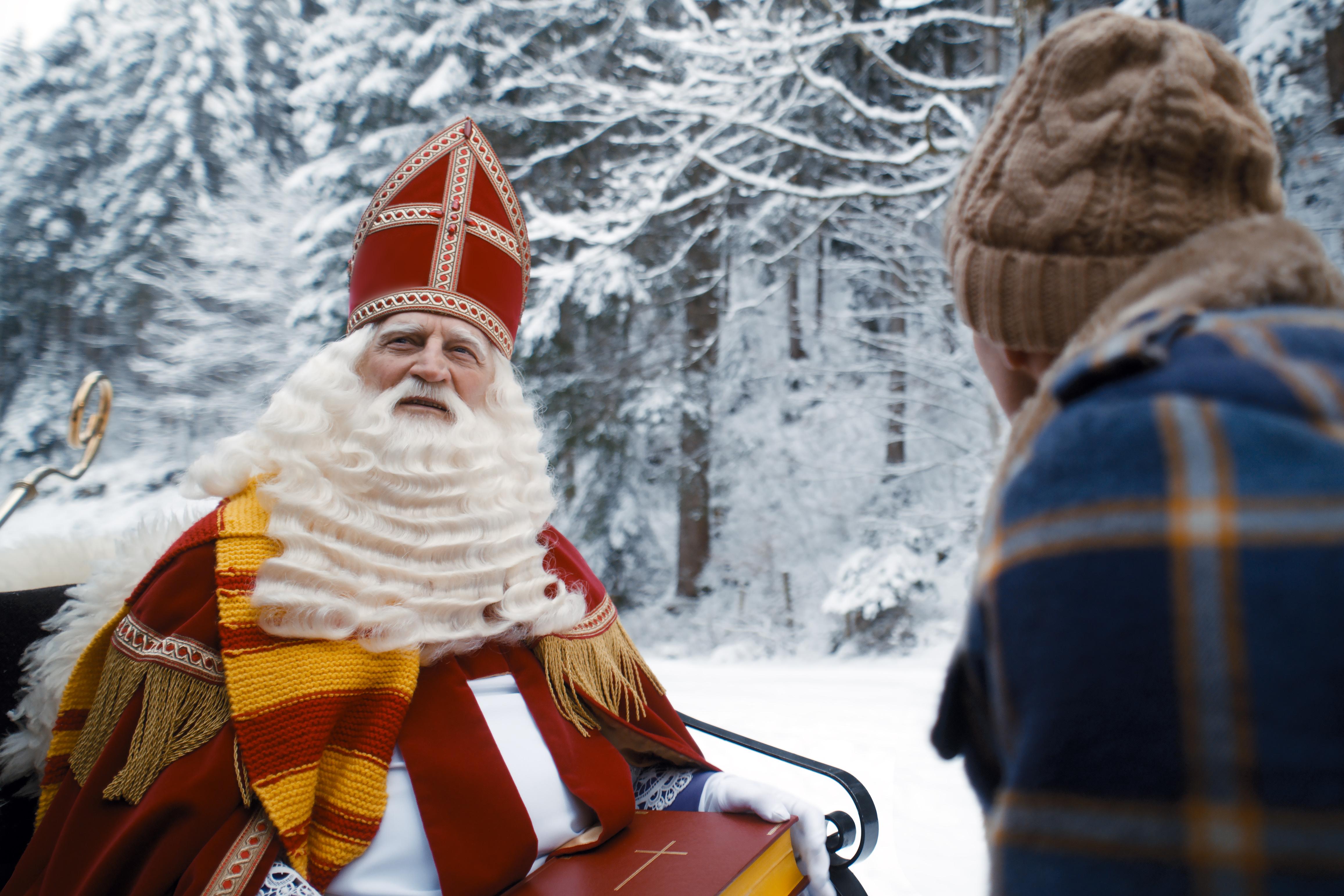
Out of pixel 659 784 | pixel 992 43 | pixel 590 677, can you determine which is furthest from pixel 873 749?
pixel 992 43

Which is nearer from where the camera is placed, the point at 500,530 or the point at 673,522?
the point at 500,530

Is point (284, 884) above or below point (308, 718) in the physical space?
below

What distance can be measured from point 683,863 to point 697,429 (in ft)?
26.7

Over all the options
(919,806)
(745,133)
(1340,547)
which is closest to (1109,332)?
(1340,547)

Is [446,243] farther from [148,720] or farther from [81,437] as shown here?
[81,437]

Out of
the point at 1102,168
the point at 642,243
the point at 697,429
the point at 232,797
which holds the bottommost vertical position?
the point at 232,797

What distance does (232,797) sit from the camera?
1340mm

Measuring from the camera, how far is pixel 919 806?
2.97m

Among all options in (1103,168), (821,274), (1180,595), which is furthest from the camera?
(821,274)

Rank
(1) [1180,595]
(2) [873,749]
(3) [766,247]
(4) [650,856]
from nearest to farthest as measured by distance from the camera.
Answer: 1. (1) [1180,595]
2. (4) [650,856]
3. (2) [873,749]
4. (3) [766,247]

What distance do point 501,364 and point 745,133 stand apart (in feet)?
16.7

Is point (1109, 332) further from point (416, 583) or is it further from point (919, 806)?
point (919, 806)

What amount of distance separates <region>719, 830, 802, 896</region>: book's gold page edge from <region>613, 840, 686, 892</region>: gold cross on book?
0.13 metres

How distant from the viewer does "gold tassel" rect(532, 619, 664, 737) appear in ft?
6.06
